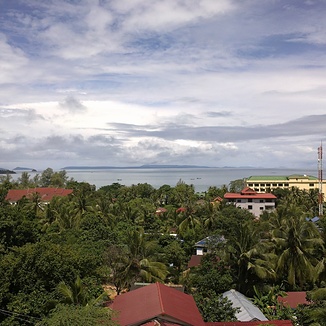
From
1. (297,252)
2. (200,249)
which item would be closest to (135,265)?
(297,252)

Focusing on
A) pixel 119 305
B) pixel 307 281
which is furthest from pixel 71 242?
pixel 307 281

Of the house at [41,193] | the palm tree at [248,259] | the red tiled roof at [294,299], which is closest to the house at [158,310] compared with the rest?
the red tiled roof at [294,299]

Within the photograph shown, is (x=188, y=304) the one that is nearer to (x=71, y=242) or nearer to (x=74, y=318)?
(x=74, y=318)

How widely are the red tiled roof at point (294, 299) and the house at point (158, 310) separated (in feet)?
16.6

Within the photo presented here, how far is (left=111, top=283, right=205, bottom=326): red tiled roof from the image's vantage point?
51.2 feet

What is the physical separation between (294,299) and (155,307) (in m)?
11.4

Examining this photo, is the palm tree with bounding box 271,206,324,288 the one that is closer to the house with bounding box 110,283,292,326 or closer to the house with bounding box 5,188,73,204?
the house with bounding box 110,283,292,326

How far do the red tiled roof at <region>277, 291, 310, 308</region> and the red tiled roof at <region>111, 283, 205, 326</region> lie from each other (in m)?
7.37

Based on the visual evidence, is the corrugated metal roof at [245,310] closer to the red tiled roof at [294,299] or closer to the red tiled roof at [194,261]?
the red tiled roof at [294,299]

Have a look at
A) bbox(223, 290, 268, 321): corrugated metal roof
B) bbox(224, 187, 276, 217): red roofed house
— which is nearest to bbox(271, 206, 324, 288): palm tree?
bbox(223, 290, 268, 321): corrugated metal roof

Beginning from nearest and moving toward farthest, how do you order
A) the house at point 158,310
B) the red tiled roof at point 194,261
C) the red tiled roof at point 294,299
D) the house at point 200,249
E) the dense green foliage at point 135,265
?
1. the house at point 158,310
2. the dense green foliage at point 135,265
3. the red tiled roof at point 294,299
4. the house at point 200,249
5. the red tiled roof at point 194,261

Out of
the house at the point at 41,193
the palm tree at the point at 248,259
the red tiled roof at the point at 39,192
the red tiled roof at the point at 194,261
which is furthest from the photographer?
the red tiled roof at the point at 39,192

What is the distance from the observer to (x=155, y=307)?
1606 centimetres

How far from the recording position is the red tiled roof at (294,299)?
22.9 m
